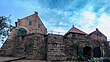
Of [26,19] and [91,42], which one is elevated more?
[26,19]

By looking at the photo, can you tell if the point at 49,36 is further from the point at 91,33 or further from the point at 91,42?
the point at 91,33

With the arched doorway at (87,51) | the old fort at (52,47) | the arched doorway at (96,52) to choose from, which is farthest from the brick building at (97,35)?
the arched doorway at (96,52)

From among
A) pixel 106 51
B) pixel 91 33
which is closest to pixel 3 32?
pixel 106 51

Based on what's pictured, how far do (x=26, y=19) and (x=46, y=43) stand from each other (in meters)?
11.9

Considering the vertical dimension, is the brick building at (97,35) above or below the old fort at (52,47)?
above

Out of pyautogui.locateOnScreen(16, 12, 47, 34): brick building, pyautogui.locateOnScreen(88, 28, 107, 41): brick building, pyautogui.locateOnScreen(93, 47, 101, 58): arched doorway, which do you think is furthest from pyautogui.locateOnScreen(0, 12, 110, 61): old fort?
pyautogui.locateOnScreen(88, 28, 107, 41): brick building

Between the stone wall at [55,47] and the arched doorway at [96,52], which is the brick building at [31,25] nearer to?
the stone wall at [55,47]

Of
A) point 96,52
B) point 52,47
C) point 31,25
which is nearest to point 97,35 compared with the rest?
point 96,52

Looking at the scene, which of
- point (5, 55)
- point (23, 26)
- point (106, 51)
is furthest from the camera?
point (23, 26)

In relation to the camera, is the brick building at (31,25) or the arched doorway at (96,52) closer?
the arched doorway at (96,52)

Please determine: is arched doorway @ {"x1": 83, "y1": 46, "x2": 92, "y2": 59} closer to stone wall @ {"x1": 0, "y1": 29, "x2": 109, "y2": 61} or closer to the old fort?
the old fort

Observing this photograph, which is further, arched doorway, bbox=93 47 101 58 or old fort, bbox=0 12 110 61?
arched doorway, bbox=93 47 101 58

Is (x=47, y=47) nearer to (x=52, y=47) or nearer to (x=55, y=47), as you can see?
(x=52, y=47)

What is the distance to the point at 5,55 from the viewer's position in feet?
80.8
